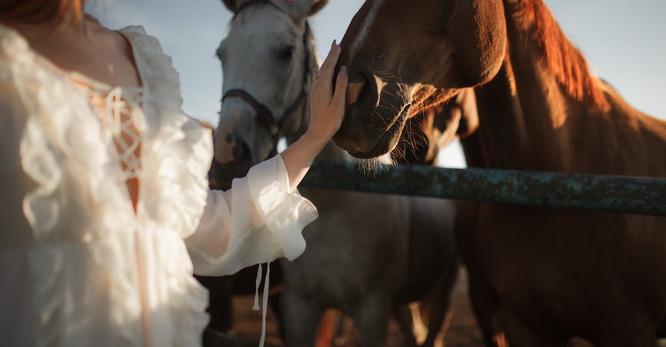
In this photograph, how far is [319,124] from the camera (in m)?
1.20

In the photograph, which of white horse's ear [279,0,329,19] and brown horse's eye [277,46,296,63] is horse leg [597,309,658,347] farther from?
white horse's ear [279,0,329,19]

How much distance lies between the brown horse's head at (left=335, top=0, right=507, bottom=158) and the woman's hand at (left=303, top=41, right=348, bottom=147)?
0.69 feet

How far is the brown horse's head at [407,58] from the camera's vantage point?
1522mm

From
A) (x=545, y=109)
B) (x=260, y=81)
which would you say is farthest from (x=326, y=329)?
(x=545, y=109)

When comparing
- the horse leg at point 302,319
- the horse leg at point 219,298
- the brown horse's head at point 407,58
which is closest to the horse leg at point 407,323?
the horse leg at point 219,298

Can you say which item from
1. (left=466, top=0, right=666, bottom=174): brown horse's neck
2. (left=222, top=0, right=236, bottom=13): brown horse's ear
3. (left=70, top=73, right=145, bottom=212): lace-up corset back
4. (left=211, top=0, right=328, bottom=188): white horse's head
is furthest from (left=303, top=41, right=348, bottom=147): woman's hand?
(left=222, top=0, right=236, bottom=13): brown horse's ear

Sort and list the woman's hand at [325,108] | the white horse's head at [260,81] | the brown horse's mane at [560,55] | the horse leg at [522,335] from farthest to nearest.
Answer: the white horse's head at [260,81] < the horse leg at [522,335] < the brown horse's mane at [560,55] < the woman's hand at [325,108]

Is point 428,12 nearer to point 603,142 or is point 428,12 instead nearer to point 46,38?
point 603,142

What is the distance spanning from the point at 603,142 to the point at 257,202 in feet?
5.25

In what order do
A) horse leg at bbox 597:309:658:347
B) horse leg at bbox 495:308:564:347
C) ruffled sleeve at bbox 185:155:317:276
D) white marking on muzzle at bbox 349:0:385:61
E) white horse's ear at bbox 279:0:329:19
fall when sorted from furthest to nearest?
white horse's ear at bbox 279:0:329:19 < horse leg at bbox 495:308:564:347 < horse leg at bbox 597:309:658:347 < white marking on muzzle at bbox 349:0:385:61 < ruffled sleeve at bbox 185:155:317:276

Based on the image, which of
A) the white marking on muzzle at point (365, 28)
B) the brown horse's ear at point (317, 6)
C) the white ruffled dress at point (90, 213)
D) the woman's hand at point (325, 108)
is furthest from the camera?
the brown horse's ear at point (317, 6)

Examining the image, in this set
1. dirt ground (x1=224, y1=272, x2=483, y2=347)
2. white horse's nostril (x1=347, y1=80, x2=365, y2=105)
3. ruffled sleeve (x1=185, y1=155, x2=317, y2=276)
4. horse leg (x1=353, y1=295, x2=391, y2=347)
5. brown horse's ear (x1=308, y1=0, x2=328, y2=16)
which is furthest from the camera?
dirt ground (x1=224, y1=272, x2=483, y2=347)

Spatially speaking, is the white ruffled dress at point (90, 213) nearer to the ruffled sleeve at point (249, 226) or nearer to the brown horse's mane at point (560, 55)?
the ruffled sleeve at point (249, 226)

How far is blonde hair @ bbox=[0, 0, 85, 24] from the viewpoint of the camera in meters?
0.73
